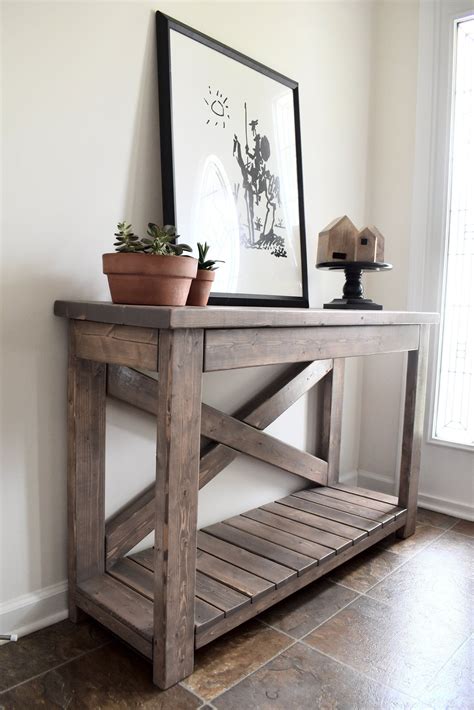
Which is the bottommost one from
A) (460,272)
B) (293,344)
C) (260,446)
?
(260,446)

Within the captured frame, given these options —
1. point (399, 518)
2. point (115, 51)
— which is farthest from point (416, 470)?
point (115, 51)

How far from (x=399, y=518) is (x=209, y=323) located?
142 centimetres

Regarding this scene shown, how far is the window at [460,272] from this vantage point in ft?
8.47

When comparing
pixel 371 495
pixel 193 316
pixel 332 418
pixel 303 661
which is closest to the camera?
pixel 193 316

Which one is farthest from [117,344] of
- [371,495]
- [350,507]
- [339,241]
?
[371,495]

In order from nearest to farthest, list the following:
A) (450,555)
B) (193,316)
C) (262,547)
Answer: (193,316)
(262,547)
(450,555)

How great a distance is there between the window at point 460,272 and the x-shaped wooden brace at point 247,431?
0.53 meters

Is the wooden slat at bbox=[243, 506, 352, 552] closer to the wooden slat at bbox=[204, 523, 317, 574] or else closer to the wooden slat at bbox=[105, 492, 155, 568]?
the wooden slat at bbox=[204, 523, 317, 574]

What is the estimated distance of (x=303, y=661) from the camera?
1.53m

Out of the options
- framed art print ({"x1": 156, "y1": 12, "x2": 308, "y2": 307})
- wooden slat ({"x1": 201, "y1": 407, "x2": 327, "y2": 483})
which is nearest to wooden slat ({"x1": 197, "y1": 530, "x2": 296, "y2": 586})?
wooden slat ({"x1": 201, "y1": 407, "x2": 327, "y2": 483})

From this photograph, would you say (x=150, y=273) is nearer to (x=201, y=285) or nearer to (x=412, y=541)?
(x=201, y=285)

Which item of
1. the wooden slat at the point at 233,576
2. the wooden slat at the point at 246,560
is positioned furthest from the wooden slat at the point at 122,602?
the wooden slat at the point at 246,560

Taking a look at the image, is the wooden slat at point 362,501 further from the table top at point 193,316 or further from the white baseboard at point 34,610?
the white baseboard at point 34,610

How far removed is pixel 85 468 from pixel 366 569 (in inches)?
44.3
